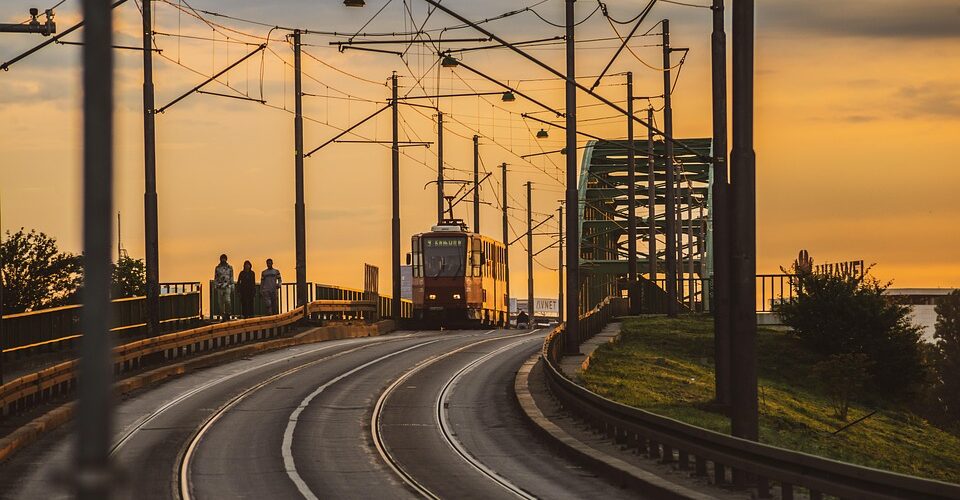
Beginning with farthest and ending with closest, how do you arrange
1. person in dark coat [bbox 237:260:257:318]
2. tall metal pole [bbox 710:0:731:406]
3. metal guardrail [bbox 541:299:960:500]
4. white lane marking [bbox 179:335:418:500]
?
person in dark coat [bbox 237:260:257:318] < tall metal pole [bbox 710:0:731:406] < white lane marking [bbox 179:335:418:500] < metal guardrail [bbox 541:299:960:500]

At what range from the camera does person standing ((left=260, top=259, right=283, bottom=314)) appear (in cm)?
4750

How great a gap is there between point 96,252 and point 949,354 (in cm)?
12993

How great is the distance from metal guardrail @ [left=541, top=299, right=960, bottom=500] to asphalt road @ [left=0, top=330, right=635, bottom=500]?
881 mm

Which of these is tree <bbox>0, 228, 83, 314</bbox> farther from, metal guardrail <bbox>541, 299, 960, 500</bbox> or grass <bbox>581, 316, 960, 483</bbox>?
metal guardrail <bbox>541, 299, 960, 500</bbox>

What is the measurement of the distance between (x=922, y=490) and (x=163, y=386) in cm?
2309

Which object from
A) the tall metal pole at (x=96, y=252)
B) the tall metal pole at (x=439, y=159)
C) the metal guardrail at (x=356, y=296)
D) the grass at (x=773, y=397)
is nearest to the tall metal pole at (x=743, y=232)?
the grass at (x=773, y=397)

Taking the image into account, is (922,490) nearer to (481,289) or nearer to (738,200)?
(738,200)

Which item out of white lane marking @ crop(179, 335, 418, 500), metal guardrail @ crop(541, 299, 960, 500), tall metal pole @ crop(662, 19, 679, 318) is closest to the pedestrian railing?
white lane marking @ crop(179, 335, 418, 500)

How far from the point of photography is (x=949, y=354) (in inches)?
5118

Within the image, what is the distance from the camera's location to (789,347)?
48156mm

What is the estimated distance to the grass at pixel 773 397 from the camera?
30266 millimetres

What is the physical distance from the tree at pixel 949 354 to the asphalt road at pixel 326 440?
282ft

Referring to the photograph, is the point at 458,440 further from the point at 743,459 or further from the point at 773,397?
the point at 773,397

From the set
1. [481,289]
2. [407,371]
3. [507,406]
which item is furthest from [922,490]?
[481,289]
